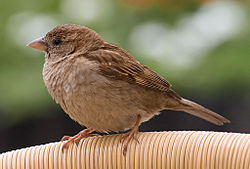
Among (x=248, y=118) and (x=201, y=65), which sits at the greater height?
(x=201, y=65)

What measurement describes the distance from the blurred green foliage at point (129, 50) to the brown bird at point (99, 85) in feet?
2.93

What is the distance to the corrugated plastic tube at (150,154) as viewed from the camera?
1.79 metres

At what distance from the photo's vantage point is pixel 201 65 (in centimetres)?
356

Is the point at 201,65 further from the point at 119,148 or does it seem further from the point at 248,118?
the point at 119,148

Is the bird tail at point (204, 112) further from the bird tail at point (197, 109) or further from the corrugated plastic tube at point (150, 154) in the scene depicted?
the corrugated plastic tube at point (150, 154)

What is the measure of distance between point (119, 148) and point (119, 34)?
6.19 feet

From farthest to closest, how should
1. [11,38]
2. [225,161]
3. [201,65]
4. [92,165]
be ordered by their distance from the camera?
[11,38]
[201,65]
[92,165]
[225,161]

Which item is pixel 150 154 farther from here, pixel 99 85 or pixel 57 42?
pixel 57 42

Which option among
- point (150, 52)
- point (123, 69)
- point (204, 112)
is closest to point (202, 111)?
point (204, 112)

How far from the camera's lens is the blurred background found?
11.7 feet

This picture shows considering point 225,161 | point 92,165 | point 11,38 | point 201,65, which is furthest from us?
point 11,38

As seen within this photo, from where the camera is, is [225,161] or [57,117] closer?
[225,161]

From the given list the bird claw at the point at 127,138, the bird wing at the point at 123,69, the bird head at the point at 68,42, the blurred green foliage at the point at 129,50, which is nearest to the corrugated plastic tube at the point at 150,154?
the bird claw at the point at 127,138

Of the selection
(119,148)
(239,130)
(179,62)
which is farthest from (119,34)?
(119,148)
